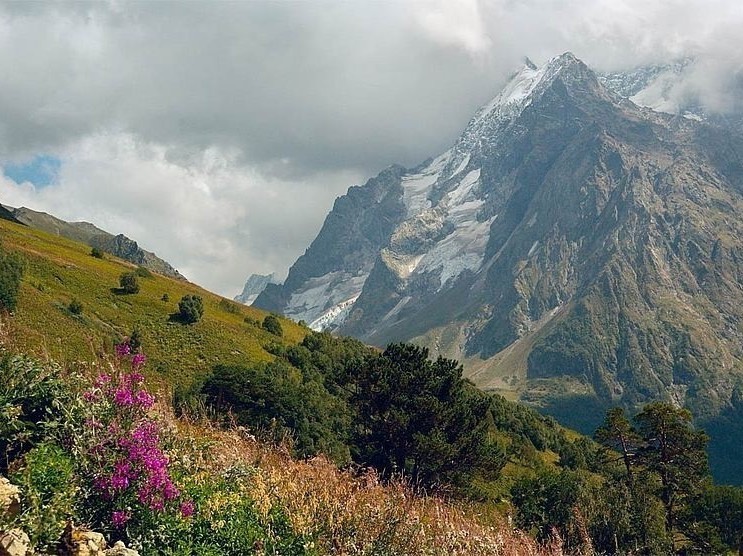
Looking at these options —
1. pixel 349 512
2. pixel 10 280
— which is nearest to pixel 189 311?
pixel 10 280

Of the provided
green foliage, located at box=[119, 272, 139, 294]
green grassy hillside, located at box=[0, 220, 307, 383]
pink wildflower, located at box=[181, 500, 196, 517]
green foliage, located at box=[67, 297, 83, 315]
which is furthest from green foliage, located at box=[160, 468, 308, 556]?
green foliage, located at box=[119, 272, 139, 294]

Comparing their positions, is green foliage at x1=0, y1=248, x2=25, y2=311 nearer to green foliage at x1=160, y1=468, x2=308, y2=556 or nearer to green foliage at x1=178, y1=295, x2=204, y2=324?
green foliage at x1=178, y1=295, x2=204, y2=324

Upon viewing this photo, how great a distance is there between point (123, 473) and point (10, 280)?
49.3 meters

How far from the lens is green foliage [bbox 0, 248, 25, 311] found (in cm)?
4881

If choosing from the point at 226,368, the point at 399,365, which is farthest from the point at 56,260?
the point at 399,365

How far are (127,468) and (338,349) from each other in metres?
77.0

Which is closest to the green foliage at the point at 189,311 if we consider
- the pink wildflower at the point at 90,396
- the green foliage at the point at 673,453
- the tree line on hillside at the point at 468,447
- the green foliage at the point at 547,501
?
the tree line on hillside at the point at 468,447

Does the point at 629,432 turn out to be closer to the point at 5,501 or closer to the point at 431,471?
the point at 431,471

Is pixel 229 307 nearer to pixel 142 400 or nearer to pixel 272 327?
pixel 272 327

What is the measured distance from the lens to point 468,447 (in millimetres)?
40094

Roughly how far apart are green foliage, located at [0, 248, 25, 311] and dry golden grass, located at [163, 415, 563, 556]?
39.3 metres

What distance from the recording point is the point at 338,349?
86.7m

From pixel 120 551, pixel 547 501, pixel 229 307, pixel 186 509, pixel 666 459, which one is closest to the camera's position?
pixel 120 551

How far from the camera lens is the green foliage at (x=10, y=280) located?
160ft
